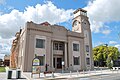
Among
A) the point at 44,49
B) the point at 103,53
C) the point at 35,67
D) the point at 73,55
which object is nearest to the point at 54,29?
the point at 44,49

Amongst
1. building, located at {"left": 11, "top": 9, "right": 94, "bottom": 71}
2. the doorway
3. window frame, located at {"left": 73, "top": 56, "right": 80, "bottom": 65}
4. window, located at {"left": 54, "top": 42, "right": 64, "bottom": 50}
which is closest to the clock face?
building, located at {"left": 11, "top": 9, "right": 94, "bottom": 71}

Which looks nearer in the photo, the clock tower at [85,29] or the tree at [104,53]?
the clock tower at [85,29]

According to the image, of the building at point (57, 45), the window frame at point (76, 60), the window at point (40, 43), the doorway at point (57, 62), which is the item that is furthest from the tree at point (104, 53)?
the window at point (40, 43)

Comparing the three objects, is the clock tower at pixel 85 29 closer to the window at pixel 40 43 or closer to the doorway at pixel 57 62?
the doorway at pixel 57 62

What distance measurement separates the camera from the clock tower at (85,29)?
4006 centimetres

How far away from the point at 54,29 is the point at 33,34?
5.67 metres

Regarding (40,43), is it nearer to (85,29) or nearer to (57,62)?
(57,62)

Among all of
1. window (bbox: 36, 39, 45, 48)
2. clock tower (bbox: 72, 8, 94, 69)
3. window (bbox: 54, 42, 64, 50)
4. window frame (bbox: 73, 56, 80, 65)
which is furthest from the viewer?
clock tower (bbox: 72, 8, 94, 69)

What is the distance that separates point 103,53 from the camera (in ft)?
219

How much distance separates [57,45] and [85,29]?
35.2 ft

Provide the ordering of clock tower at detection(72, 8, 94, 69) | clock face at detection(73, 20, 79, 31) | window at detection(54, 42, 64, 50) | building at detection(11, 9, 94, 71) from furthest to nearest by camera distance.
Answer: clock face at detection(73, 20, 79, 31) → clock tower at detection(72, 8, 94, 69) → window at detection(54, 42, 64, 50) → building at detection(11, 9, 94, 71)

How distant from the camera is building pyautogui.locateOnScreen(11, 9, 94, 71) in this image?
30219mm

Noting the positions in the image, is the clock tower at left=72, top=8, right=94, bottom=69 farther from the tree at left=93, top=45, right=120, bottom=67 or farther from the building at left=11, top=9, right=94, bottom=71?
the tree at left=93, top=45, right=120, bottom=67

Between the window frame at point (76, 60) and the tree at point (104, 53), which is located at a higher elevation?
the tree at point (104, 53)
